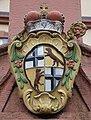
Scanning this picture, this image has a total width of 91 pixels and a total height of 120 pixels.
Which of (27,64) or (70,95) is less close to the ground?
(27,64)

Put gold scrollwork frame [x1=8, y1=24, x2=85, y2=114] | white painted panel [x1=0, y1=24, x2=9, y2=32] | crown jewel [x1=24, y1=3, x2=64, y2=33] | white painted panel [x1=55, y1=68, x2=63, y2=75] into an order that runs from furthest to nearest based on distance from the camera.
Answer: white painted panel [x1=0, y1=24, x2=9, y2=32]
crown jewel [x1=24, y1=3, x2=64, y2=33]
white painted panel [x1=55, y1=68, x2=63, y2=75]
gold scrollwork frame [x1=8, y1=24, x2=85, y2=114]

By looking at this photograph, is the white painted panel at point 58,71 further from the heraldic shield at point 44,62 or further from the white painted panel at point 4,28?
the white painted panel at point 4,28

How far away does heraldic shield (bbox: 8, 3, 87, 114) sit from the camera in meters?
4.45

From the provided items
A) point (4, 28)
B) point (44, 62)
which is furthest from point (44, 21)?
point (4, 28)

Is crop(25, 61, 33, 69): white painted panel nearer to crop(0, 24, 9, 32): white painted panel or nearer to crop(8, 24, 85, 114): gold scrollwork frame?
crop(8, 24, 85, 114): gold scrollwork frame

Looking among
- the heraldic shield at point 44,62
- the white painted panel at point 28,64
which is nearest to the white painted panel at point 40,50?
the heraldic shield at point 44,62

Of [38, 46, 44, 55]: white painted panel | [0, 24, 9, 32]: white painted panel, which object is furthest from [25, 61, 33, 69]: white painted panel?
[0, 24, 9, 32]: white painted panel

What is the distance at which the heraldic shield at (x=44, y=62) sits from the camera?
14.6 feet

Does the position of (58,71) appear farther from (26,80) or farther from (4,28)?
(4,28)

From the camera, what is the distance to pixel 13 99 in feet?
15.3

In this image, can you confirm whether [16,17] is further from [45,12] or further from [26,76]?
[26,76]

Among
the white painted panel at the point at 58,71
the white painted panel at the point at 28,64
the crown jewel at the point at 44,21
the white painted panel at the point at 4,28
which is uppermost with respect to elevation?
the crown jewel at the point at 44,21

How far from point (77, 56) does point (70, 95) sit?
428mm

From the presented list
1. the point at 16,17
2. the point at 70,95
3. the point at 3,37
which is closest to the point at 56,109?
the point at 70,95
